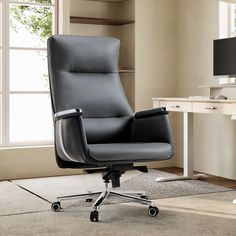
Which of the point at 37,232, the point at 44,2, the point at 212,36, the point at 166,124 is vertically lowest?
the point at 37,232

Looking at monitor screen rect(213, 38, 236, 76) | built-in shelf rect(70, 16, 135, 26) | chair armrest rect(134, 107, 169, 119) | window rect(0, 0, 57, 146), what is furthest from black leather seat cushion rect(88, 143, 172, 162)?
built-in shelf rect(70, 16, 135, 26)

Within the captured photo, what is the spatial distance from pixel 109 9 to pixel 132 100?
1.04 metres

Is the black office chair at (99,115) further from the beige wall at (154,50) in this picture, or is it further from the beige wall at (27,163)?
the beige wall at (154,50)

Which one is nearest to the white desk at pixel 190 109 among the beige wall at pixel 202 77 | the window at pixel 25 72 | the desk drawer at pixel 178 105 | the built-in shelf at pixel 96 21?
the desk drawer at pixel 178 105

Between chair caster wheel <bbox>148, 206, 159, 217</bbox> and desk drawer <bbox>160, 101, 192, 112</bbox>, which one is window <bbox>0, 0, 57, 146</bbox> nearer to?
desk drawer <bbox>160, 101, 192, 112</bbox>

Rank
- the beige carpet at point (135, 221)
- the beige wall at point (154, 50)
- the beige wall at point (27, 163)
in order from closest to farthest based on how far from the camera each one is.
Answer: the beige carpet at point (135, 221)
the beige wall at point (27, 163)
the beige wall at point (154, 50)

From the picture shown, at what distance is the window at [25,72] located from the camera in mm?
5020

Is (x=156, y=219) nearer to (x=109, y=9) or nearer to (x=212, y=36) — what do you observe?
(x=212, y=36)

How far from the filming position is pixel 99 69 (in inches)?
156

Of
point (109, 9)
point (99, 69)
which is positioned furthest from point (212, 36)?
point (99, 69)

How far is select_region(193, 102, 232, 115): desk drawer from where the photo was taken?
13.5 feet

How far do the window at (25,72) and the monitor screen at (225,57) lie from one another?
166 centimetres

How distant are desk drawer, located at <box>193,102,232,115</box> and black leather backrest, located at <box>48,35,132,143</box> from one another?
2.43ft

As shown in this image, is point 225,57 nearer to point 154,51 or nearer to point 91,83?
point 154,51
